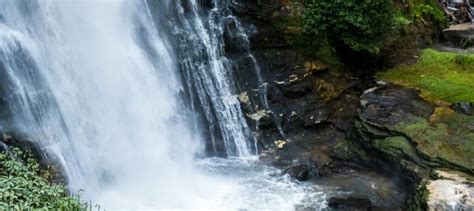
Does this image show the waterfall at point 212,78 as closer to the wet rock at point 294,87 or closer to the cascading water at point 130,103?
the cascading water at point 130,103

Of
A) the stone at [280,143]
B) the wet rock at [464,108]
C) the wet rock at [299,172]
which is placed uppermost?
the wet rock at [464,108]

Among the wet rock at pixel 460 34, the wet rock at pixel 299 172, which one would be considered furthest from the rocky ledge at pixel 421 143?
the wet rock at pixel 460 34

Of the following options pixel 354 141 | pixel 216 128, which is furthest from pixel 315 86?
pixel 216 128

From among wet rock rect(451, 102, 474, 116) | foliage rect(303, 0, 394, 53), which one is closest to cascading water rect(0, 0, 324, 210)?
foliage rect(303, 0, 394, 53)

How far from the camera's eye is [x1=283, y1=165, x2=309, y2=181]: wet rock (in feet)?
40.5

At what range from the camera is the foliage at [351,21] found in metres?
14.5

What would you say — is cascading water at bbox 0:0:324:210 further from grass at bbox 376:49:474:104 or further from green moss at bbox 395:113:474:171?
grass at bbox 376:49:474:104

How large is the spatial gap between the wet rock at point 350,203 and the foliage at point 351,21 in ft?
16.5

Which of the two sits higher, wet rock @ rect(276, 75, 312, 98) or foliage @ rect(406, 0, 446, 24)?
foliage @ rect(406, 0, 446, 24)

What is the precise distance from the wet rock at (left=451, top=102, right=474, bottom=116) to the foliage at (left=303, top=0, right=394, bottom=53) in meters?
2.71

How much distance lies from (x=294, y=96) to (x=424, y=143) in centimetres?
362

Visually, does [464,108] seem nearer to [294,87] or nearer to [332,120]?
[332,120]

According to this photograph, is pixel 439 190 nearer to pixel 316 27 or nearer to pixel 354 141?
pixel 354 141

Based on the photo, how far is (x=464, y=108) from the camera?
13.3 m
